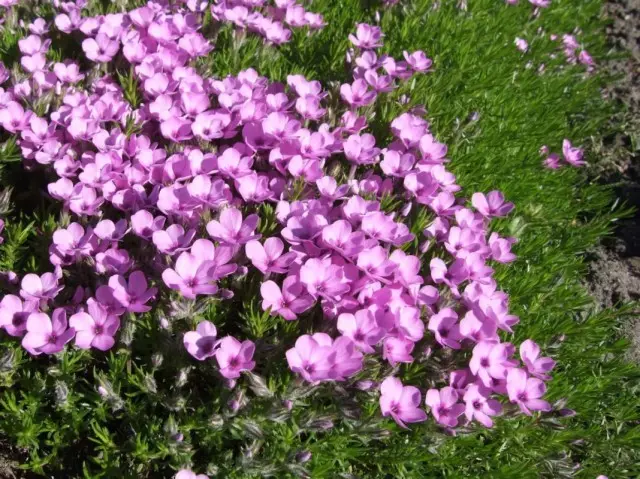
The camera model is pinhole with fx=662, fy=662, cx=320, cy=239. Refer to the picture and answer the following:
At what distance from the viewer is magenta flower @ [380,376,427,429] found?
2.24 meters

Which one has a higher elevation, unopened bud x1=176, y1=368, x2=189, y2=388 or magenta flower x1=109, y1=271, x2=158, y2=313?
magenta flower x1=109, y1=271, x2=158, y2=313

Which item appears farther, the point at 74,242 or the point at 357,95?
the point at 357,95

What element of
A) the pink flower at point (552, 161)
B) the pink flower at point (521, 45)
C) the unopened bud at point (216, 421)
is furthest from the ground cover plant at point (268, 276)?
the pink flower at point (521, 45)

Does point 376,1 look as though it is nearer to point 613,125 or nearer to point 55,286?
point 613,125

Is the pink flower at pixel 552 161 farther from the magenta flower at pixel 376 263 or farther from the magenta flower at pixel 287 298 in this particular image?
the magenta flower at pixel 287 298

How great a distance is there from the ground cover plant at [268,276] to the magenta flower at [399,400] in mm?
12

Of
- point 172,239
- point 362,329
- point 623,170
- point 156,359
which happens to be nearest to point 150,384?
point 156,359

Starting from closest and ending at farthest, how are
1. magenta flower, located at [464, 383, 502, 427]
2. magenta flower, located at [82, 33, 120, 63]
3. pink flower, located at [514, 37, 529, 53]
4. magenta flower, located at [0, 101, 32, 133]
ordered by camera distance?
magenta flower, located at [464, 383, 502, 427] → magenta flower, located at [0, 101, 32, 133] → magenta flower, located at [82, 33, 120, 63] → pink flower, located at [514, 37, 529, 53]

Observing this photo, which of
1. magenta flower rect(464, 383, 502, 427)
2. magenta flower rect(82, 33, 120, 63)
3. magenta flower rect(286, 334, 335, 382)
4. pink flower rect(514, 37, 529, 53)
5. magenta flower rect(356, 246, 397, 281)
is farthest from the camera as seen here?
pink flower rect(514, 37, 529, 53)

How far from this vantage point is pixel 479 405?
91.0 inches

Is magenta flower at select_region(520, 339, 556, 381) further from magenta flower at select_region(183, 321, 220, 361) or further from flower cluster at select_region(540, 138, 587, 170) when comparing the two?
flower cluster at select_region(540, 138, 587, 170)

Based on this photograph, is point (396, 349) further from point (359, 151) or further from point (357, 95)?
point (357, 95)

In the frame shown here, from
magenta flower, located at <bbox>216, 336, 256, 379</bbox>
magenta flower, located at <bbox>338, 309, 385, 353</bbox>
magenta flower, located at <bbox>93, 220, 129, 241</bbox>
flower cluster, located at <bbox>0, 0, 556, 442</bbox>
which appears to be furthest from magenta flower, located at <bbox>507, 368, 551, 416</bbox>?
magenta flower, located at <bbox>93, 220, 129, 241</bbox>

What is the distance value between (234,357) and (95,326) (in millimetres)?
506
